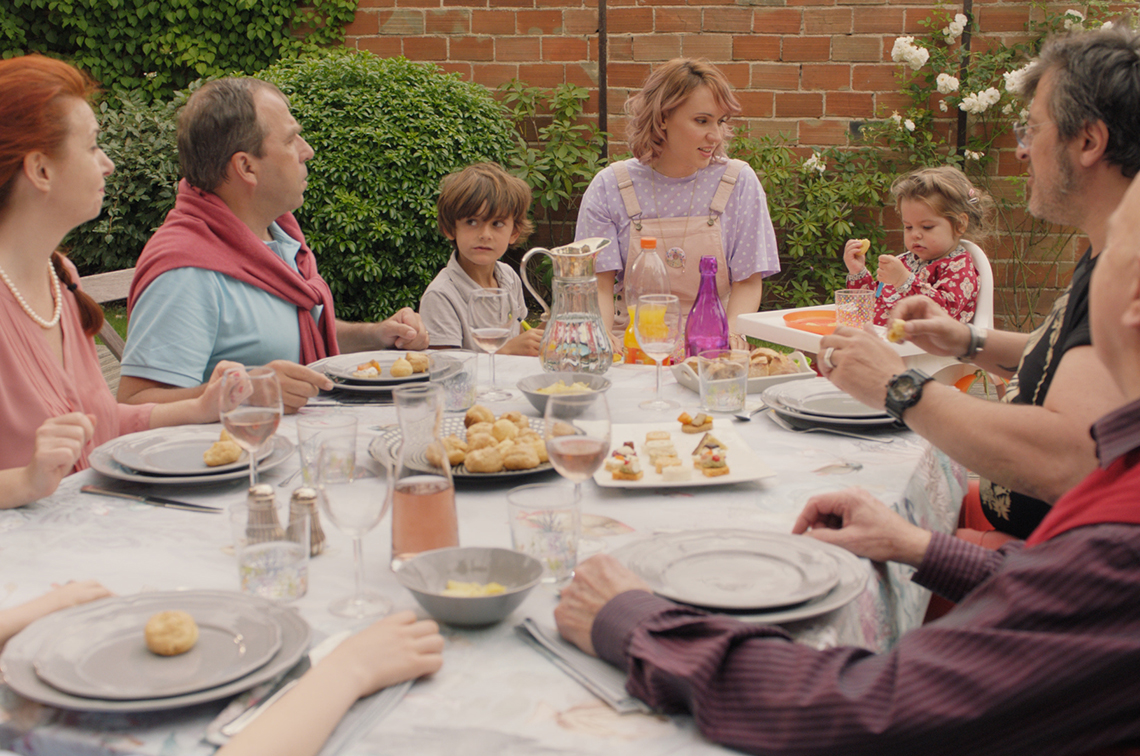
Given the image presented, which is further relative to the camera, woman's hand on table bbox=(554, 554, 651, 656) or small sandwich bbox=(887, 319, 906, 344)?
small sandwich bbox=(887, 319, 906, 344)

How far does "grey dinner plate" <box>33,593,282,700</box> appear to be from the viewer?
1.03 metres

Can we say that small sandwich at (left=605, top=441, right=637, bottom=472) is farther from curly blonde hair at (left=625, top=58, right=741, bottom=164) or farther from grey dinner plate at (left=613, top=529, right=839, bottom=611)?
curly blonde hair at (left=625, top=58, right=741, bottom=164)

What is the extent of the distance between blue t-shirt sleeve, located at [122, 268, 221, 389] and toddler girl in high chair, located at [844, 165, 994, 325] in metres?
2.57

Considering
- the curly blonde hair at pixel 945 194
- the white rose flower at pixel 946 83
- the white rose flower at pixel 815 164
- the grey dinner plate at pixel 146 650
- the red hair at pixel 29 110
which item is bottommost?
the grey dinner plate at pixel 146 650

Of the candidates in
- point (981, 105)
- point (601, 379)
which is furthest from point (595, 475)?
point (981, 105)

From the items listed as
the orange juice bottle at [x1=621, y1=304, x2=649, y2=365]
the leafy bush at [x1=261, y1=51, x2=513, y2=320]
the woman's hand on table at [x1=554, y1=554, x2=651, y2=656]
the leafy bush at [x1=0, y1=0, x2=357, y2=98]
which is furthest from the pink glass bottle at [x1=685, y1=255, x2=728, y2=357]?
the leafy bush at [x1=0, y1=0, x2=357, y2=98]

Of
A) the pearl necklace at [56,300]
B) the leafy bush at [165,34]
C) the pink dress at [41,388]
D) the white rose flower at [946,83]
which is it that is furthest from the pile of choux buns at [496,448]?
the leafy bush at [165,34]

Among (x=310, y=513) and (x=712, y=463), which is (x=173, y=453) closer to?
(x=310, y=513)

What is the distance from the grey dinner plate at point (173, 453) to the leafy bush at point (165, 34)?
5199 mm

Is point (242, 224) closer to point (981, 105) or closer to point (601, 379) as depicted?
point (601, 379)

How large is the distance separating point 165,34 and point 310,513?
22.2 ft

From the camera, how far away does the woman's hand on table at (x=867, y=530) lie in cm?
143

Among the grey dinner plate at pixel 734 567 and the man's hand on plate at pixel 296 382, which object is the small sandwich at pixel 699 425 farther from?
the man's hand on plate at pixel 296 382

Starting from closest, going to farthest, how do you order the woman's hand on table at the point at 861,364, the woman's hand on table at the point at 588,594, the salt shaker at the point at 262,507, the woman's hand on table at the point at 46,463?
the woman's hand on table at the point at 588,594, the salt shaker at the point at 262,507, the woman's hand on table at the point at 46,463, the woman's hand on table at the point at 861,364
